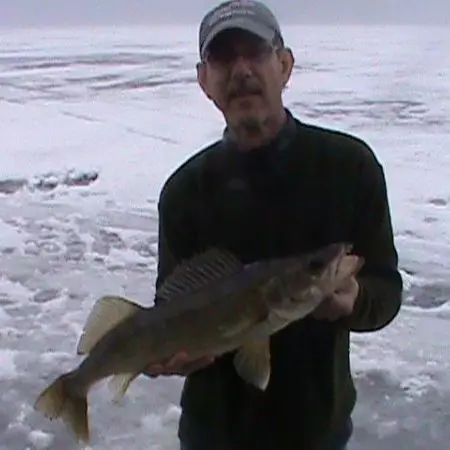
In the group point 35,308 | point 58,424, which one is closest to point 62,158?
point 35,308

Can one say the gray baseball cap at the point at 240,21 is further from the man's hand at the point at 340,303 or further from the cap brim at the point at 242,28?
the man's hand at the point at 340,303

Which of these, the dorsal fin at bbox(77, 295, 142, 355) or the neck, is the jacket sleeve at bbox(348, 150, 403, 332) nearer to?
the neck

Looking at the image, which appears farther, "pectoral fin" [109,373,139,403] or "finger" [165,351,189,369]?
"pectoral fin" [109,373,139,403]

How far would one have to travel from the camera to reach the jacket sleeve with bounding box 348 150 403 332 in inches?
92.6

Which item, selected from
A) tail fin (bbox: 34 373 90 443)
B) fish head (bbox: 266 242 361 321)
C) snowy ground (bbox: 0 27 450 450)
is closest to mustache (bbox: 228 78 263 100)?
fish head (bbox: 266 242 361 321)

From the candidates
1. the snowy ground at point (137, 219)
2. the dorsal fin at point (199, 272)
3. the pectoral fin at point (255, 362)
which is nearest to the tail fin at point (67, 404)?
the dorsal fin at point (199, 272)

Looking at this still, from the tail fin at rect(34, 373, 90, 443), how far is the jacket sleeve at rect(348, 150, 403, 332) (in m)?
0.71

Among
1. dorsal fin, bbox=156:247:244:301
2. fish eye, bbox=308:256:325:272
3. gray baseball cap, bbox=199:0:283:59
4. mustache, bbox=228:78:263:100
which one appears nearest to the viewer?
fish eye, bbox=308:256:325:272

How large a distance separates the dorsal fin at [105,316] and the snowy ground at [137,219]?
2.00 meters

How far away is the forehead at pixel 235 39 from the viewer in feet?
7.74

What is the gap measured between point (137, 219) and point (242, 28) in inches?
237

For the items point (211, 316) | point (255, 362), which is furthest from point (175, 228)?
point (255, 362)

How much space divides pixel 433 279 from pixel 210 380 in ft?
14.0

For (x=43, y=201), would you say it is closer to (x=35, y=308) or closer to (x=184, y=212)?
(x=35, y=308)
